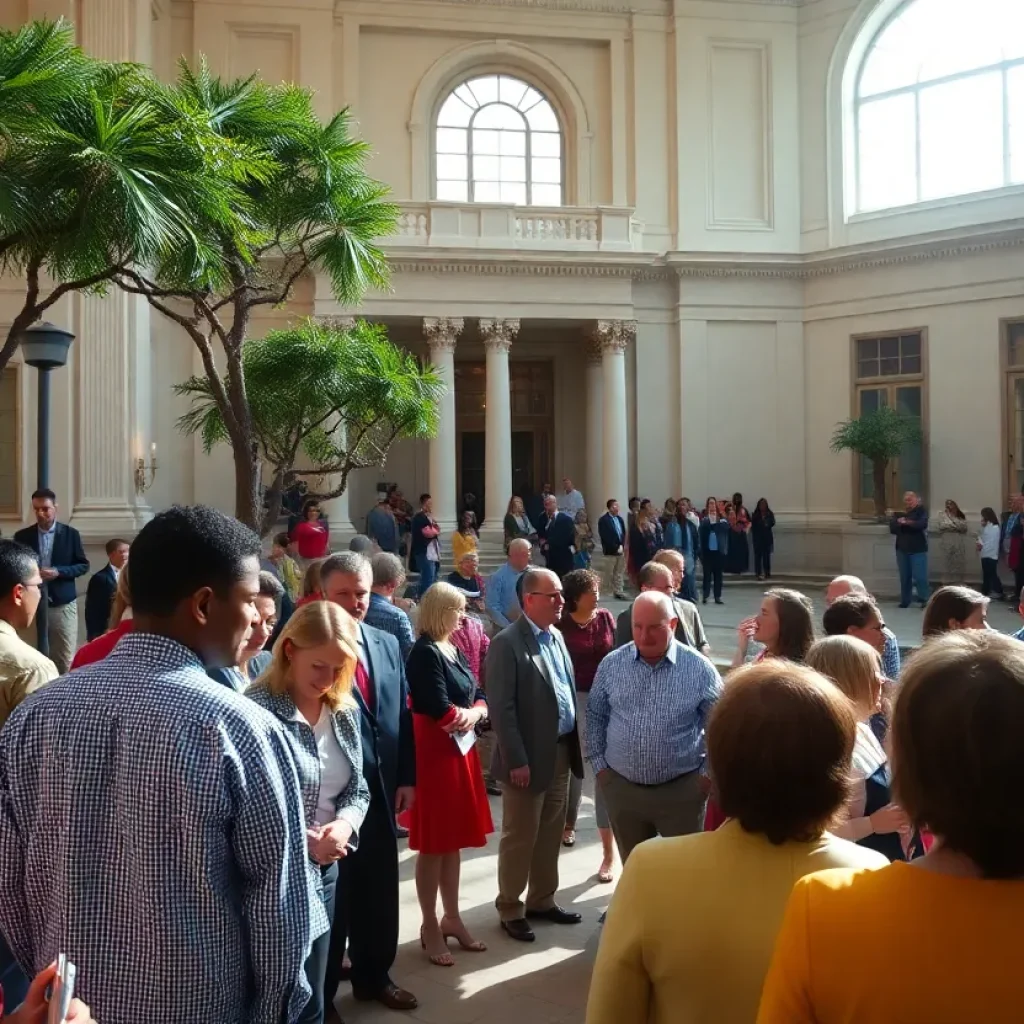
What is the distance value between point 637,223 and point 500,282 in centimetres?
337

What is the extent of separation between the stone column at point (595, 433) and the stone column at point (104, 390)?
947cm

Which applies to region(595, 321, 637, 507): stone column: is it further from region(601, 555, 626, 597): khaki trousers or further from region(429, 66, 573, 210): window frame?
region(429, 66, 573, 210): window frame

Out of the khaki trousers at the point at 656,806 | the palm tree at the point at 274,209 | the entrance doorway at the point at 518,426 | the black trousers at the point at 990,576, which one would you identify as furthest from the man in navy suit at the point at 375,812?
the entrance doorway at the point at 518,426

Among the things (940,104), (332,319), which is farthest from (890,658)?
(940,104)

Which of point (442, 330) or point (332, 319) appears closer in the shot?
point (332, 319)

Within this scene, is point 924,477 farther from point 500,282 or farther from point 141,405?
point 141,405

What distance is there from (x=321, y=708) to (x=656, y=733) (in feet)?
5.05

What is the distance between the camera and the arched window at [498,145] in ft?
72.0

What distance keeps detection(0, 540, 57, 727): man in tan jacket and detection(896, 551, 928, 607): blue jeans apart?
15378mm

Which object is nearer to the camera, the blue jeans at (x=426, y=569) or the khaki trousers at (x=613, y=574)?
the blue jeans at (x=426, y=569)

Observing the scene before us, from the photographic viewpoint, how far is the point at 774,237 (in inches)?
861

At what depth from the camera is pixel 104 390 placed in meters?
15.3

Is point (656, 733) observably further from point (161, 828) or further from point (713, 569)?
point (713, 569)

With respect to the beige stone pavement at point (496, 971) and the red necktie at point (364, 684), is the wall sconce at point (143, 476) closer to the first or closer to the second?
the beige stone pavement at point (496, 971)
